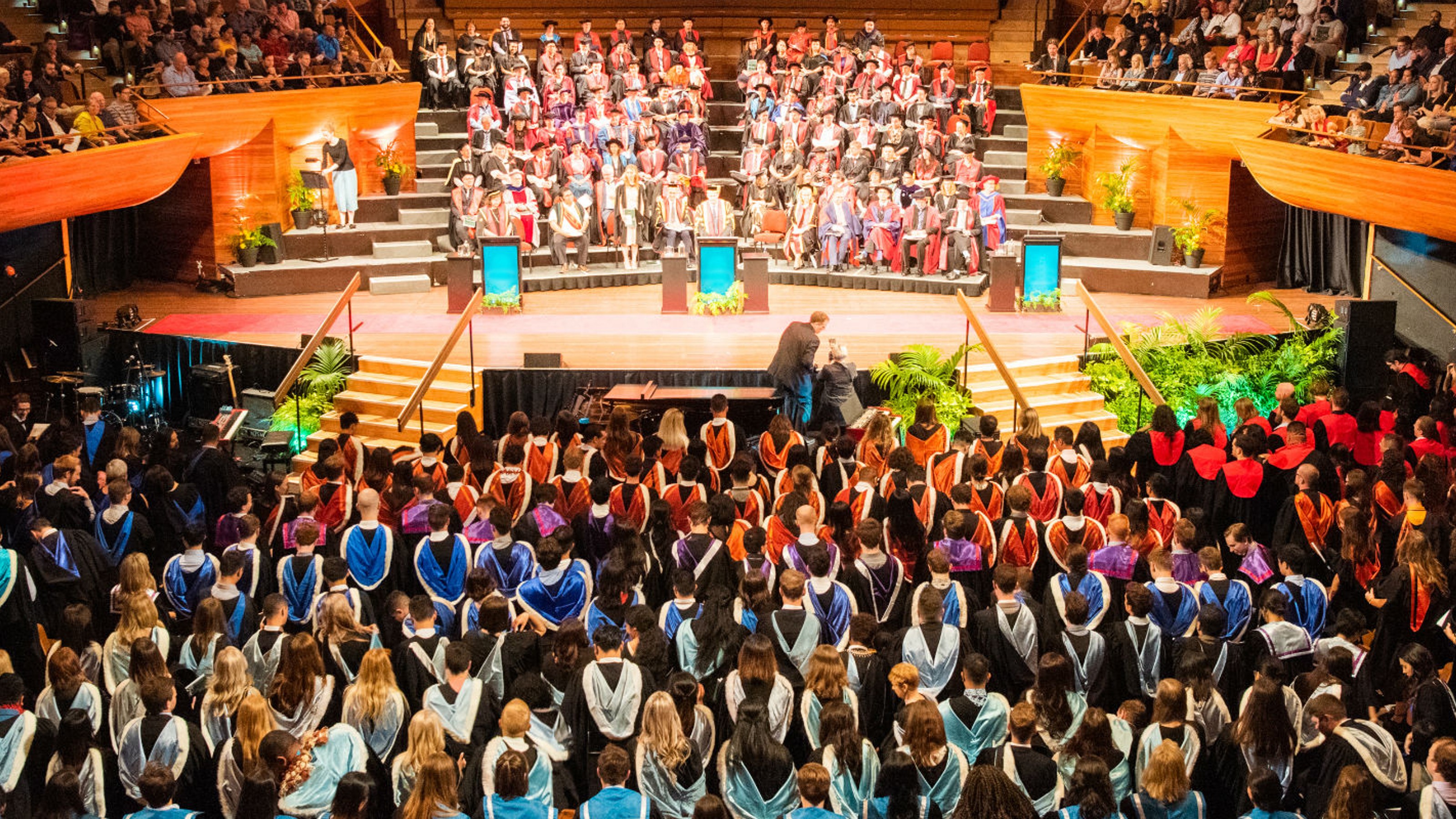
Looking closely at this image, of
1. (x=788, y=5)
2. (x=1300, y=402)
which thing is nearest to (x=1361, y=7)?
(x=1300, y=402)

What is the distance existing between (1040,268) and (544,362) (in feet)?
19.1

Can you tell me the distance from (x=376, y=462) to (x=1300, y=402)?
9045 millimetres

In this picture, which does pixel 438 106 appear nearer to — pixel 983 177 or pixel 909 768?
pixel 983 177

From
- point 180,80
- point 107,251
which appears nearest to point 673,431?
point 180,80

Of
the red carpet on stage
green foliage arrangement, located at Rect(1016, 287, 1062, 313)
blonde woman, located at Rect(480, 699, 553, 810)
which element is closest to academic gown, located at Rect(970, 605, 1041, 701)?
blonde woman, located at Rect(480, 699, 553, 810)

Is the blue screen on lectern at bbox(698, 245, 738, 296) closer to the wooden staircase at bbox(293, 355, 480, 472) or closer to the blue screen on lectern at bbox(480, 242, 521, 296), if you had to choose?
the blue screen on lectern at bbox(480, 242, 521, 296)

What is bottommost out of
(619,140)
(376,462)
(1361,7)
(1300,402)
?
(1300,402)

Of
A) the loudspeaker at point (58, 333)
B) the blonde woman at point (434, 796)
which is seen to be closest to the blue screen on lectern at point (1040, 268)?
the loudspeaker at point (58, 333)

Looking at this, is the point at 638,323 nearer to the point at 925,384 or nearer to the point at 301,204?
the point at 925,384

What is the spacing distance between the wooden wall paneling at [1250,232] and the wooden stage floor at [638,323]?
48cm

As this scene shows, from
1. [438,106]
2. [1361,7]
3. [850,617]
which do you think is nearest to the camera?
[850,617]

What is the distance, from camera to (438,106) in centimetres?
2069

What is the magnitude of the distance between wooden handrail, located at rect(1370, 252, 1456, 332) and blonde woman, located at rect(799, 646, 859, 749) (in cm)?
1108

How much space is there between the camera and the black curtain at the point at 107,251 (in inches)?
678
